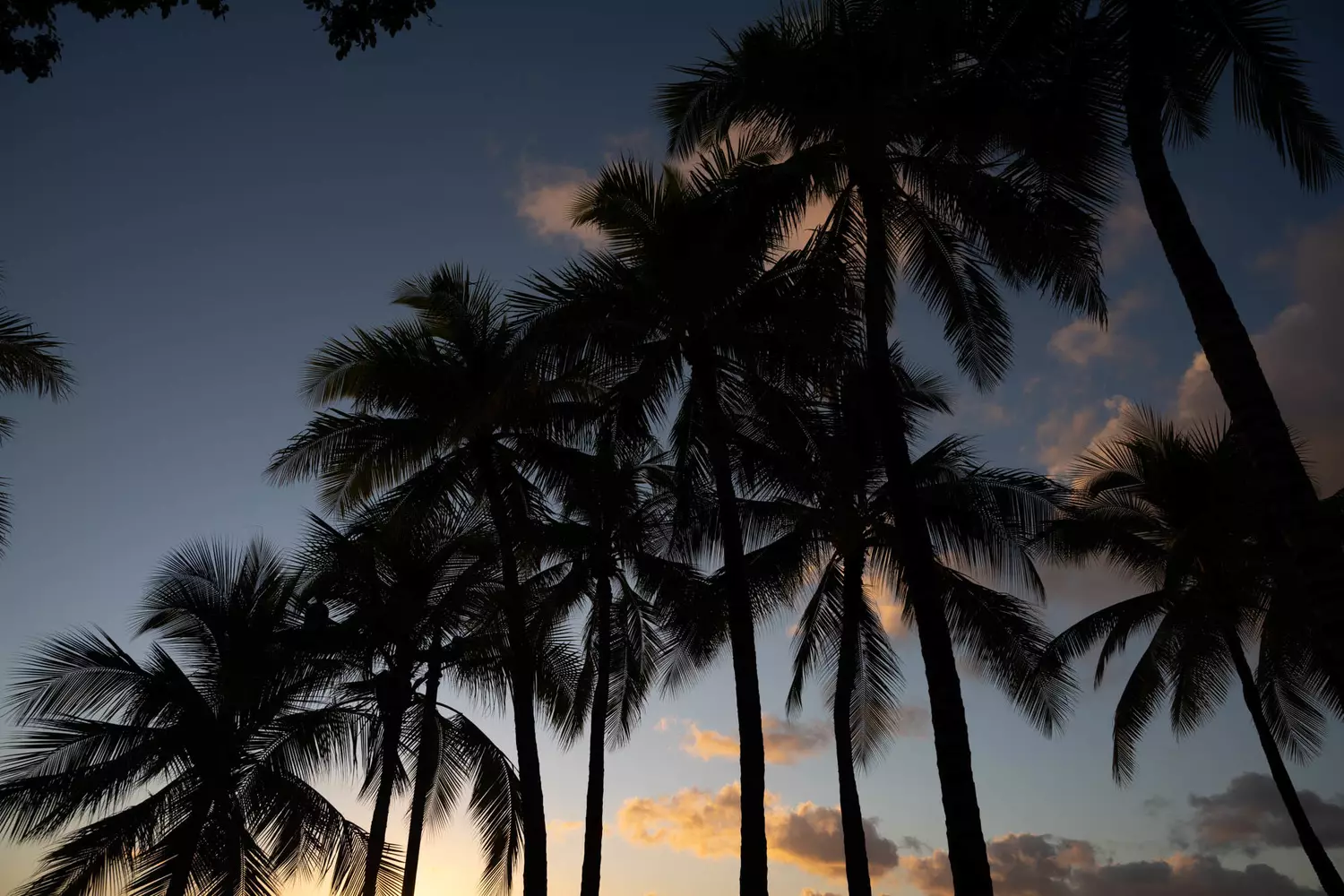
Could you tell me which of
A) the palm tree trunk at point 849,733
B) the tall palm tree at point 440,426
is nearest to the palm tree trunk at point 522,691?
the tall palm tree at point 440,426

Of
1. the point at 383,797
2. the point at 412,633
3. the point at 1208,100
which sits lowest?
the point at 383,797

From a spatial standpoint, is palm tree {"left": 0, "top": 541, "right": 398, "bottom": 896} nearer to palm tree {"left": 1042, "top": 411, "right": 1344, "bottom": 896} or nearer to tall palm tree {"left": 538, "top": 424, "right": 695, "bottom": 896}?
tall palm tree {"left": 538, "top": 424, "right": 695, "bottom": 896}

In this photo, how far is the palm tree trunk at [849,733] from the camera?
61.6 ft

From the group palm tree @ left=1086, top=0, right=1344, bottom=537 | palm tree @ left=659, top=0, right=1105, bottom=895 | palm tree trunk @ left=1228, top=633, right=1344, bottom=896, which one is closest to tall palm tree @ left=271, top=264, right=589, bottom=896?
palm tree @ left=659, top=0, right=1105, bottom=895

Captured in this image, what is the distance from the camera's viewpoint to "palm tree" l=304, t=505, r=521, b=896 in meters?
18.2

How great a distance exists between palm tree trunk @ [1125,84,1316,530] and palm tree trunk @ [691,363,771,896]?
7.61 m

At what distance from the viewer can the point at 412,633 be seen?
62.0ft

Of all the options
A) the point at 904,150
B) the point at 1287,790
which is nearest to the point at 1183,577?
the point at 1287,790

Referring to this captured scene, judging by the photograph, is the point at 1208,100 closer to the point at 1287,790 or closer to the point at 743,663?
the point at 743,663

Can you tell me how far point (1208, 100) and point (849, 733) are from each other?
12.9m

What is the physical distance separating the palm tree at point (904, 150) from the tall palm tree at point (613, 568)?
518 centimetres

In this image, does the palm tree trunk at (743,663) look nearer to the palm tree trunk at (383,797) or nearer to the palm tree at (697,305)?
the palm tree at (697,305)

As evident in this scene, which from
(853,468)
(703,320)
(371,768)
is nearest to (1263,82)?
(703,320)

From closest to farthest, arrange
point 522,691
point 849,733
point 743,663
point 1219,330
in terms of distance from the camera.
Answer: point 1219,330
point 743,663
point 522,691
point 849,733
